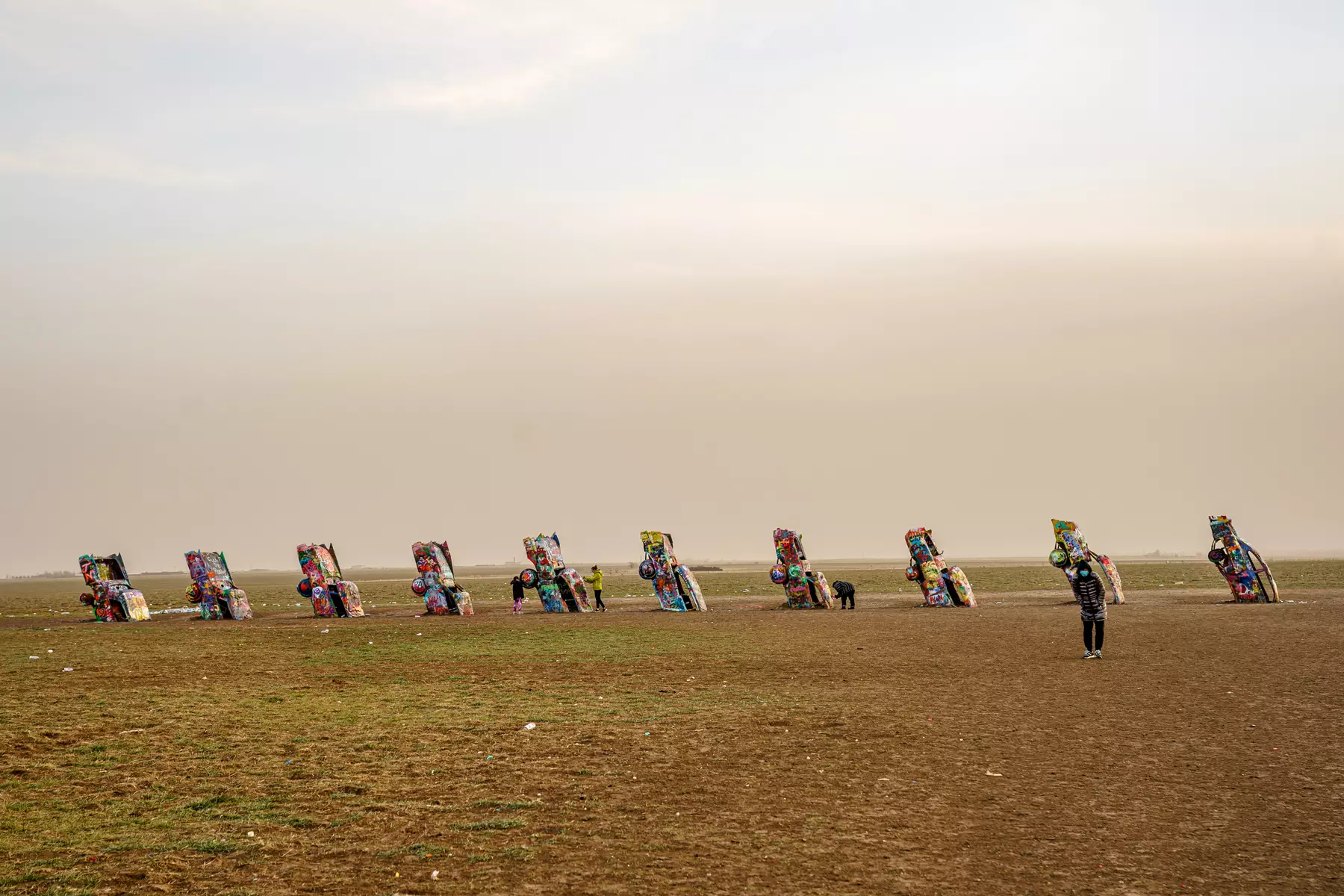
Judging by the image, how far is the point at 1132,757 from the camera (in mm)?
11961

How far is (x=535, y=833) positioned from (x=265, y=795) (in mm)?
3467

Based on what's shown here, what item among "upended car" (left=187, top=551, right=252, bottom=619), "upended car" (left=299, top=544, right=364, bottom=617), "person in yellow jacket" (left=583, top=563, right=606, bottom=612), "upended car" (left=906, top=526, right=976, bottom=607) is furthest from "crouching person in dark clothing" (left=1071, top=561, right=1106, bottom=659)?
"upended car" (left=187, top=551, right=252, bottom=619)

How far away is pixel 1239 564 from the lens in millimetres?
38562

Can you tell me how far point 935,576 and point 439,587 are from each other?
20729mm

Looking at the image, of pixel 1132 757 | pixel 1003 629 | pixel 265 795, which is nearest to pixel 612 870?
pixel 265 795

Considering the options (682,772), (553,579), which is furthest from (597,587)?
(682,772)

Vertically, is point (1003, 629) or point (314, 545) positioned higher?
point (314, 545)

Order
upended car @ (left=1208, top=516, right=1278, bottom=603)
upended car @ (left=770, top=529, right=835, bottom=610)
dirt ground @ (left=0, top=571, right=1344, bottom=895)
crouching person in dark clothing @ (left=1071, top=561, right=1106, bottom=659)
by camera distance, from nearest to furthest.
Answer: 1. dirt ground @ (left=0, top=571, right=1344, bottom=895)
2. crouching person in dark clothing @ (left=1071, top=561, right=1106, bottom=659)
3. upended car @ (left=1208, top=516, right=1278, bottom=603)
4. upended car @ (left=770, top=529, right=835, bottom=610)

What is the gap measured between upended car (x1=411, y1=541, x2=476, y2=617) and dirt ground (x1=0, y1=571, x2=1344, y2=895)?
15.9 metres

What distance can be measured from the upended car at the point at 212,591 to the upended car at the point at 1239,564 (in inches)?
1567

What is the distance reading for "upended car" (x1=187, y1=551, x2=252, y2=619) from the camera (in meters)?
40.2

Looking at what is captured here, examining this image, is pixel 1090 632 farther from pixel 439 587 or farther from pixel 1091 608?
pixel 439 587

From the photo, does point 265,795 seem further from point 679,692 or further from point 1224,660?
point 1224,660

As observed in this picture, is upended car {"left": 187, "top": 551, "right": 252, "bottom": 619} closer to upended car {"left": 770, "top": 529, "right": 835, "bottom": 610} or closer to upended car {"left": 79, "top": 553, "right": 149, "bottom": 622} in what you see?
upended car {"left": 79, "top": 553, "right": 149, "bottom": 622}
